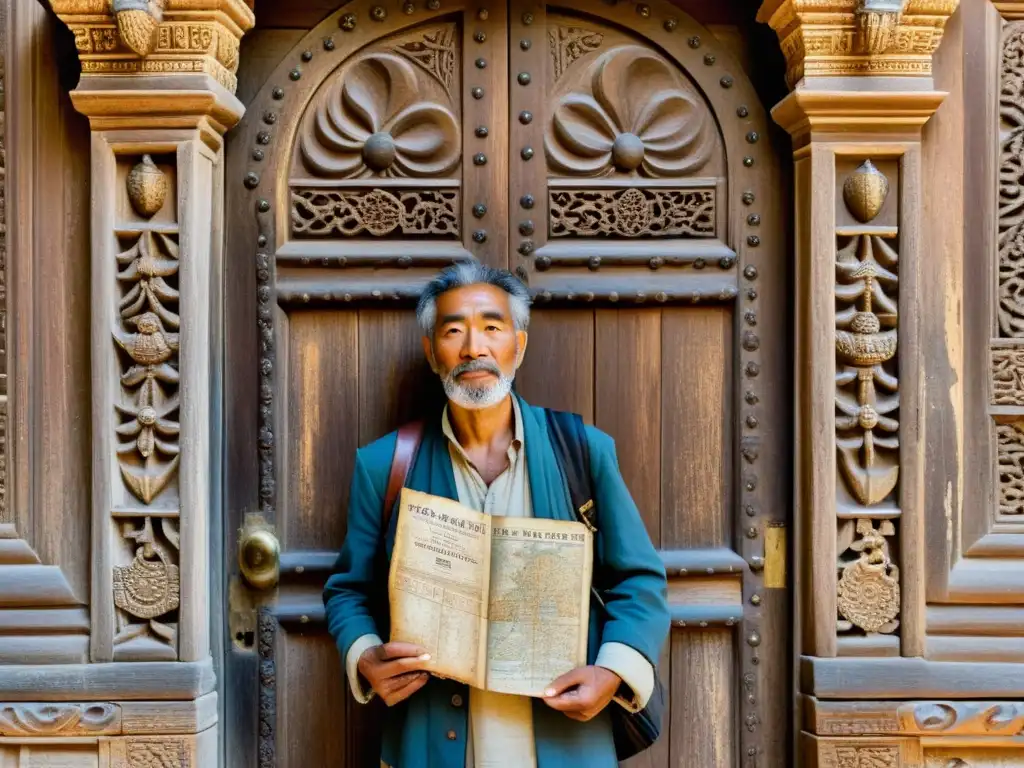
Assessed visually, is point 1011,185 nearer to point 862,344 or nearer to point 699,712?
point 862,344

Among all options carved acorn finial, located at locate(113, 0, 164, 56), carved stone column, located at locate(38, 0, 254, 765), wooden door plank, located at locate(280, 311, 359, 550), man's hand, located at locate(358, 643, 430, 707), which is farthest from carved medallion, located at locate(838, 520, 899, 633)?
carved acorn finial, located at locate(113, 0, 164, 56)

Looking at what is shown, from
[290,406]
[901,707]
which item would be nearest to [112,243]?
[290,406]

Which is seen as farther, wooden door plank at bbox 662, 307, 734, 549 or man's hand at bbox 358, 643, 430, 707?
wooden door plank at bbox 662, 307, 734, 549

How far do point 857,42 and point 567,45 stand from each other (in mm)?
635

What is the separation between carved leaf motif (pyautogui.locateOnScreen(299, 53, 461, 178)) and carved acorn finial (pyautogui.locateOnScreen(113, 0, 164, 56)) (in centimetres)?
39

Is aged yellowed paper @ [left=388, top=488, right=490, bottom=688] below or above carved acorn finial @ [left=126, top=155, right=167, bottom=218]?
below

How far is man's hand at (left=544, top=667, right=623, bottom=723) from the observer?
70.7 inches

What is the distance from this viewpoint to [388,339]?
2260mm

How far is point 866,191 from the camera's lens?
2100 mm

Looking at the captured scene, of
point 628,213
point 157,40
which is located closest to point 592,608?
point 628,213

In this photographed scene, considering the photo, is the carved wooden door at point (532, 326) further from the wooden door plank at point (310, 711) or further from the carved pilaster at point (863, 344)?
the carved pilaster at point (863, 344)

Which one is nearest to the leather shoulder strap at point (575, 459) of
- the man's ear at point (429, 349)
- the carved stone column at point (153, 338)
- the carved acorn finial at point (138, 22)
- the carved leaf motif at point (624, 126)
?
the man's ear at point (429, 349)

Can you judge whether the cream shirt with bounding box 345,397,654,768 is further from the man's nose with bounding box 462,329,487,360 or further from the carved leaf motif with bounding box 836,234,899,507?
the carved leaf motif with bounding box 836,234,899,507

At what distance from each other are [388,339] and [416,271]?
16 cm
